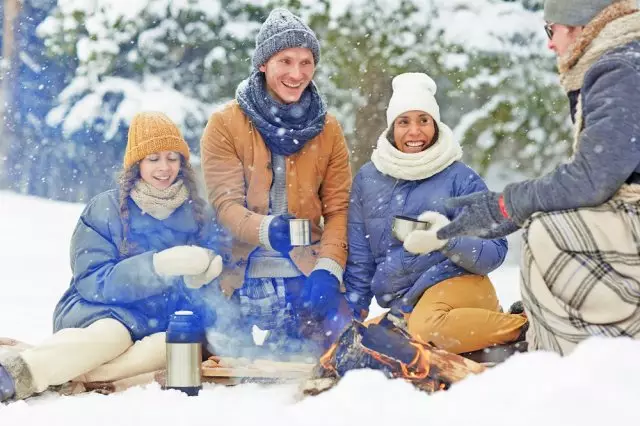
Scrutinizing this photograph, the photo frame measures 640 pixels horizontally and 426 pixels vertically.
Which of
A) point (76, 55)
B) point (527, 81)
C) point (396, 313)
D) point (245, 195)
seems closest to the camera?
point (396, 313)

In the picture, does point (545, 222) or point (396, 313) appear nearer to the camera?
point (545, 222)

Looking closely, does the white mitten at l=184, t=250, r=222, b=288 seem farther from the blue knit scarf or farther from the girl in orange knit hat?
the blue knit scarf

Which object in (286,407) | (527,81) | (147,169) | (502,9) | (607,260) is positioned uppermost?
(502,9)

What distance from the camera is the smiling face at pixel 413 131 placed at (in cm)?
446

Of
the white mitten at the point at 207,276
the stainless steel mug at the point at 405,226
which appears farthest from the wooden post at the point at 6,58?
the stainless steel mug at the point at 405,226

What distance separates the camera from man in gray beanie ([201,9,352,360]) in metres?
4.62

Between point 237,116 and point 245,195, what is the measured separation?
1.36 ft

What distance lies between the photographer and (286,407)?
11.0 ft

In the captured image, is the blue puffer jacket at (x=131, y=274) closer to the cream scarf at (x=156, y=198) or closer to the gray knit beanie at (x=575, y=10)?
the cream scarf at (x=156, y=198)

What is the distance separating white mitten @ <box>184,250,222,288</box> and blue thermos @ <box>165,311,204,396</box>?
1.19ft

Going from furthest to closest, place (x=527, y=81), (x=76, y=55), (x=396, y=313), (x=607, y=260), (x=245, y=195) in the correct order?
(x=76, y=55), (x=527, y=81), (x=245, y=195), (x=396, y=313), (x=607, y=260)

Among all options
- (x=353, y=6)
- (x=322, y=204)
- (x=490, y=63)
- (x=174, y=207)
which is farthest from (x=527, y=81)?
(x=174, y=207)

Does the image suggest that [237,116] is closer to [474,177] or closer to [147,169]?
[147,169]

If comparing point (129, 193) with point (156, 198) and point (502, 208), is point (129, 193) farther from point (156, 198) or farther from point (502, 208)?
point (502, 208)
